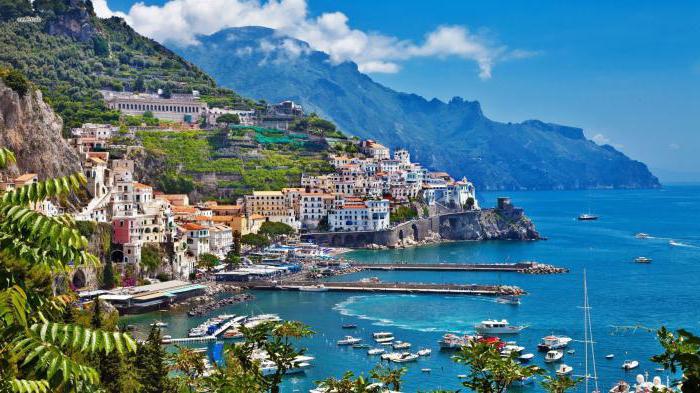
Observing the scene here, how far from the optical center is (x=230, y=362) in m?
21.8

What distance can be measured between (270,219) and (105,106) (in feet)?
87.4

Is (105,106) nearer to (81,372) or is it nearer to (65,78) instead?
(65,78)

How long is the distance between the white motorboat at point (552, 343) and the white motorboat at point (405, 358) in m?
5.96

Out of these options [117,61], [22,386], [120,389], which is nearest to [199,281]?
[120,389]

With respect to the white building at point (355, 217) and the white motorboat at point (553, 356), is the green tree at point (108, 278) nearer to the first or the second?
the white motorboat at point (553, 356)

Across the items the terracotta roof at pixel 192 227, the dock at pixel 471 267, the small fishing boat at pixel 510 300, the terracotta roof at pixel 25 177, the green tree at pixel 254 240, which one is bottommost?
the small fishing boat at pixel 510 300

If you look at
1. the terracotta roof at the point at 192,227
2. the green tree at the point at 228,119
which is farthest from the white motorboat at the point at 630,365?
the green tree at the point at 228,119

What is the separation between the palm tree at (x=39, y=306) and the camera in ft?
15.4

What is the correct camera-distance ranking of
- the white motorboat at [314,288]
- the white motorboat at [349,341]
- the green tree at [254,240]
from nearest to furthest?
the white motorboat at [349,341] < the white motorboat at [314,288] < the green tree at [254,240]

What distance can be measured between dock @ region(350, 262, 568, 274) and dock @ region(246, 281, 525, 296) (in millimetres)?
9030

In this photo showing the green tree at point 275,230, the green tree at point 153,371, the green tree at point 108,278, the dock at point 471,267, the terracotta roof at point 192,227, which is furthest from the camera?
the green tree at point 275,230

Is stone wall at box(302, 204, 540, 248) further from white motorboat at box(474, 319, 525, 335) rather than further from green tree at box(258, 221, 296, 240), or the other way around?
white motorboat at box(474, 319, 525, 335)

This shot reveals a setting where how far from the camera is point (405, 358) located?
33406mm

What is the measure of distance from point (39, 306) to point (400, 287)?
4781 cm
